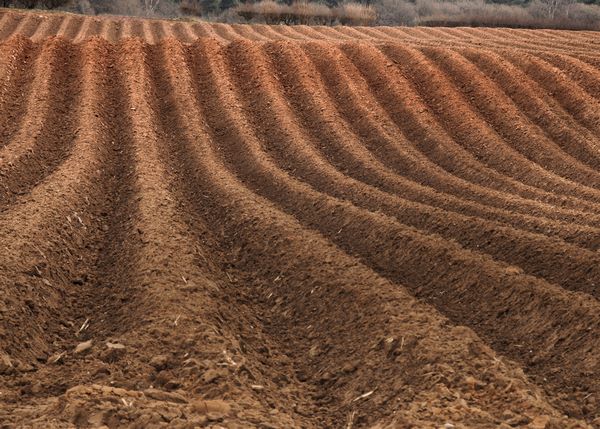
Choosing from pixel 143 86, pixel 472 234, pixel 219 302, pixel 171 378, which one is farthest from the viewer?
pixel 143 86

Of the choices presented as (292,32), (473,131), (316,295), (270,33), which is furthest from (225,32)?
(316,295)

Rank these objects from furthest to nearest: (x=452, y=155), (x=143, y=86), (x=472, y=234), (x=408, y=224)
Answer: (x=143, y=86) → (x=452, y=155) → (x=408, y=224) → (x=472, y=234)

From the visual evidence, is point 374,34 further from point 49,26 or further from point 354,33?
point 49,26

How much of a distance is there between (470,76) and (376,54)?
2.62 metres

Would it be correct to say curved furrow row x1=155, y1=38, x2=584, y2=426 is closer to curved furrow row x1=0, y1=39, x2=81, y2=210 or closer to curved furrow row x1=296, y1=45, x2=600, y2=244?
curved furrow row x1=0, y1=39, x2=81, y2=210

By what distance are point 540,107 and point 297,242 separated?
336 inches

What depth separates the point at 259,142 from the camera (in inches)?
486

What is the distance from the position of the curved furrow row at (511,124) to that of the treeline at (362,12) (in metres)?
20.1

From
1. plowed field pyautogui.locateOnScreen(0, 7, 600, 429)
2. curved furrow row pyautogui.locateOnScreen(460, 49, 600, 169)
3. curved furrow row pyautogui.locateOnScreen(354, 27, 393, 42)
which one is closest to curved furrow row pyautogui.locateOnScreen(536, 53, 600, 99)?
plowed field pyautogui.locateOnScreen(0, 7, 600, 429)

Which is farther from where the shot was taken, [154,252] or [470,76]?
[470,76]

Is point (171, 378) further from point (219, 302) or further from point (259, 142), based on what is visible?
point (259, 142)

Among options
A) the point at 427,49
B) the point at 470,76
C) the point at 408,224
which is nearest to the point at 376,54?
the point at 427,49

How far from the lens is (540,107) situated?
47.4ft

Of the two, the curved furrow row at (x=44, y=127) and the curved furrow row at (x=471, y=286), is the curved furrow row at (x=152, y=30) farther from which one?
the curved furrow row at (x=471, y=286)
